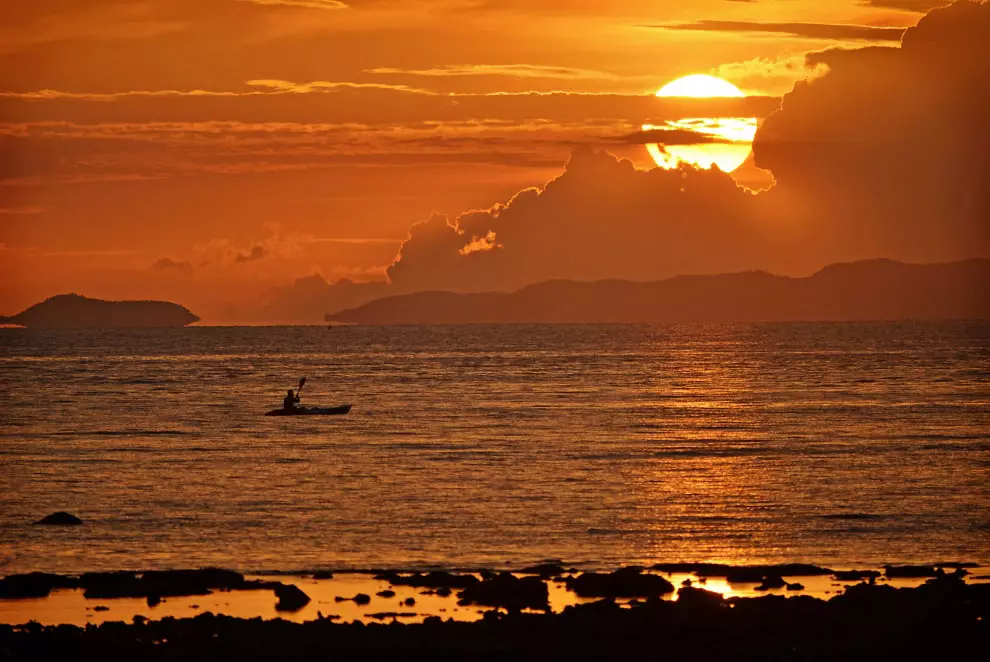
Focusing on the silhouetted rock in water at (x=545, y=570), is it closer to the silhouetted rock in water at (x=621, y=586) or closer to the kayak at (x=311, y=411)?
the silhouetted rock in water at (x=621, y=586)

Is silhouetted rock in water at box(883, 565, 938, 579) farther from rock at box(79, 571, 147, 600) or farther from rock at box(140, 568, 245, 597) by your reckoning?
rock at box(79, 571, 147, 600)

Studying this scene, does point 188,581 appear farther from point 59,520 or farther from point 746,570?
point 746,570

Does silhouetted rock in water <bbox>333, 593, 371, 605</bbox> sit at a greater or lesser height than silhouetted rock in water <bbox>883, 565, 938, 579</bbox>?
lesser

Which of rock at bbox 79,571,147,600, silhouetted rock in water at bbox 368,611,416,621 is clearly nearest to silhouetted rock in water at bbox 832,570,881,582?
silhouetted rock in water at bbox 368,611,416,621

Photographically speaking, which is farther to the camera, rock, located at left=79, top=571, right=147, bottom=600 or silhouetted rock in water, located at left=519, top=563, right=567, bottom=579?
silhouetted rock in water, located at left=519, top=563, right=567, bottom=579

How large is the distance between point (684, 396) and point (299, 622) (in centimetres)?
9236

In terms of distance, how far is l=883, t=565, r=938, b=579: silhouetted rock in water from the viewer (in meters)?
40.1

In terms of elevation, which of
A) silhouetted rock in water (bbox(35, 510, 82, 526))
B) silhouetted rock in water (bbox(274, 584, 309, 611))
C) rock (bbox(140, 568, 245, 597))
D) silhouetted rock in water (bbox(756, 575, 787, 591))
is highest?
silhouetted rock in water (bbox(35, 510, 82, 526))

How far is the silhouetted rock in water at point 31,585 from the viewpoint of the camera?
3884 centimetres

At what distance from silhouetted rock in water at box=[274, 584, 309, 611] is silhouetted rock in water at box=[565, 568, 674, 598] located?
712 cm

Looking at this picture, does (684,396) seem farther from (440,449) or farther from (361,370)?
(361,370)

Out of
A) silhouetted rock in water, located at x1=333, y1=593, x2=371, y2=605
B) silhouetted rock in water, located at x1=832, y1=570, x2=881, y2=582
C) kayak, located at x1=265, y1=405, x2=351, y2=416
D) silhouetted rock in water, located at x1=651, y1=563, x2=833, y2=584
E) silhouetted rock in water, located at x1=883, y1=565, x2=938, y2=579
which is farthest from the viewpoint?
kayak, located at x1=265, y1=405, x2=351, y2=416

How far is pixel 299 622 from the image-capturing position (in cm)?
3444

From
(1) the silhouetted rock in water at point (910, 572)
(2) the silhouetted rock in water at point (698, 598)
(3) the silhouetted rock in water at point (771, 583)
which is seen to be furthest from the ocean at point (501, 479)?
(2) the silhouetted rock in water at point (698, 598)
